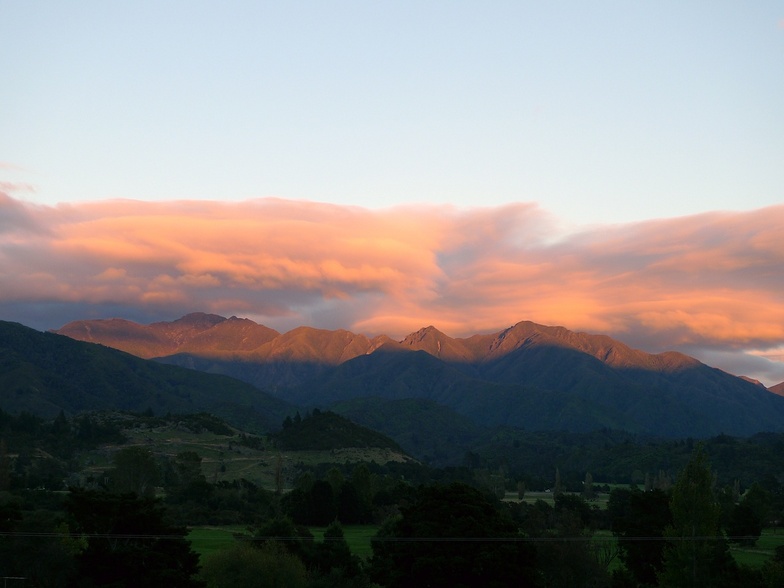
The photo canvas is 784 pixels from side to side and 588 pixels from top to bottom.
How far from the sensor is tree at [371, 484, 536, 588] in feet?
193

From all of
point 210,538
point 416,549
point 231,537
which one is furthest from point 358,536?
point 416,549

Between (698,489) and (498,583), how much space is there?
19657 millimetres

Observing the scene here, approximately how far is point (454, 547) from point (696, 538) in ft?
62.5

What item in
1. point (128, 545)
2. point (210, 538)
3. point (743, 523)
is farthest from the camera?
point (743, 523)

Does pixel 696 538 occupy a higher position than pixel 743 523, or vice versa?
pixel 696 538

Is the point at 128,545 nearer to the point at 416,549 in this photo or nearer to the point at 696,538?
the point at 416,549

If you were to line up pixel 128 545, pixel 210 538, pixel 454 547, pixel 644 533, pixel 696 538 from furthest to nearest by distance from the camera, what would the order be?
pixel 210 538, pixel 644 533, pixel 696 538, pixel 128 545, pixel 454 547

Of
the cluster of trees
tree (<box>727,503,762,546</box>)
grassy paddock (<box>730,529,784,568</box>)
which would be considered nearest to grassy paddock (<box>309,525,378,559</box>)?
the cluster of trees

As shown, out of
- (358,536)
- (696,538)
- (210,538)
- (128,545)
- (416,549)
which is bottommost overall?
(358,536)

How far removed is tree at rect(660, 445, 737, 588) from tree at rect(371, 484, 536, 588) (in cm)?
1244

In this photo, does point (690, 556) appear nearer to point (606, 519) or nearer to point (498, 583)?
point (498, 583)

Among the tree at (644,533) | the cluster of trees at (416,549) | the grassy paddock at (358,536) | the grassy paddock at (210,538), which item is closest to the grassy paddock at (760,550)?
the cluster of trees at (416,549)

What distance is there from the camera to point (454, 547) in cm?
6034

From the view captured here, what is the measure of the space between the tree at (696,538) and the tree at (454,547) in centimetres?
1244
